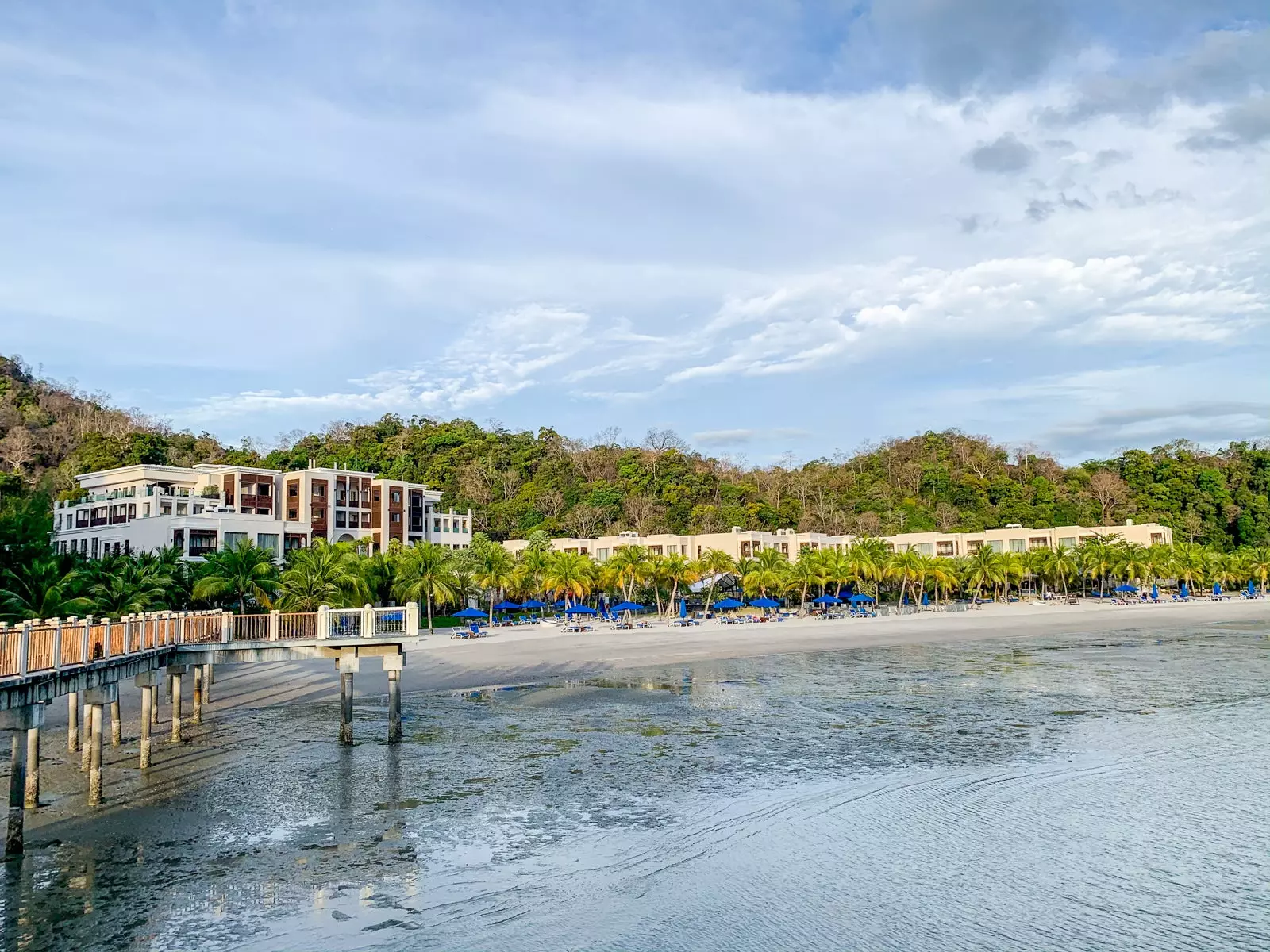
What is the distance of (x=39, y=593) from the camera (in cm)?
3180

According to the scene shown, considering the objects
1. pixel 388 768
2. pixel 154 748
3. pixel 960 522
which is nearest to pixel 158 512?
pixel 154 748

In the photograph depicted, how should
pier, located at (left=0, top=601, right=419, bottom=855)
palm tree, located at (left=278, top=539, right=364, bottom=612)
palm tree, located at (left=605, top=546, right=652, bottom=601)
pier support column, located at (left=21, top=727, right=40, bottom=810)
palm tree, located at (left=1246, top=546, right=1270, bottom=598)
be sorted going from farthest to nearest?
1. palm tree, located at (left=1246, top=546, right=1270, bottom=598)
2. palm tree, located at (left=605, top=546, right=652, bottom=601)
3. palm tree, located at (left=278, top=539, right=364, bottom=612)
4. pier support column, located at (left=21, top=727, right=40, bottom=810)
5. pier, located at (left=0, top=601, right=419, bottom=855)

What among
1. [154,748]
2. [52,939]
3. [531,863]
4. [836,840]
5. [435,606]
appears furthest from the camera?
[435,606]

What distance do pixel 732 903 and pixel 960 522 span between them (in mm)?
Answer: 111114

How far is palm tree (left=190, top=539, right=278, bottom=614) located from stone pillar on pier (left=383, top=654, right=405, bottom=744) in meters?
16.6

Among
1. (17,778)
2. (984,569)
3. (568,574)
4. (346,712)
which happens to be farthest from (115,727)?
(984,569)

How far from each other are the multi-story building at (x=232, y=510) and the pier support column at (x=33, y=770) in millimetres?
47277

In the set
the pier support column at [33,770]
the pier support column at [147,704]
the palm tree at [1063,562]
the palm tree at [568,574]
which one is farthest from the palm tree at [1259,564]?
the pier support column at [33,770]

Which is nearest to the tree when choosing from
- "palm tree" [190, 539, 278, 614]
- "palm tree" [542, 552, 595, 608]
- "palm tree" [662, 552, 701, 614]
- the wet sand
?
the wet sand

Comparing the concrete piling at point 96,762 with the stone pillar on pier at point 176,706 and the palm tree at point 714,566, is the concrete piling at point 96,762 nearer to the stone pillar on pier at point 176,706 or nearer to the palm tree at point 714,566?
A: the stone pillar on pier at point 176,706

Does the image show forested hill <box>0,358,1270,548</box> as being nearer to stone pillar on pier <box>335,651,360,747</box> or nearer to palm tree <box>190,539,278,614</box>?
palm tree <box>190,539,278,614</box>

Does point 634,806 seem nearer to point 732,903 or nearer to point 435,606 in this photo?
point 732,903

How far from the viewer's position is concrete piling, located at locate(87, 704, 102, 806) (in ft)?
70.1

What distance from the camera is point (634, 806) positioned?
821 inches
